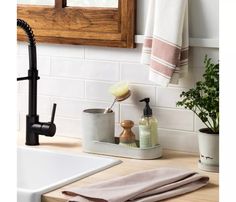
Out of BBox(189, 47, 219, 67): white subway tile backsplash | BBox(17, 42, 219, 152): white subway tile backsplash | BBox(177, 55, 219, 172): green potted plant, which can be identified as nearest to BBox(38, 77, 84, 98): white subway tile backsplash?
BBox(17, 42, 219, 152): white subway tile backsplash

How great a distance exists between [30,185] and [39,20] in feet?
2.31

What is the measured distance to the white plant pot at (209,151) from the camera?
5.65 feet

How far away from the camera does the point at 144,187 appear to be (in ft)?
4.82

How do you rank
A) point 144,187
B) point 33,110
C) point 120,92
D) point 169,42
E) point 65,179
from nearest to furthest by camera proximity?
point 144,187 → point 65,179 → point 169,42 → point 120,92 → point 33,110

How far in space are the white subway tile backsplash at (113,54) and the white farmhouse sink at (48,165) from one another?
1.37 ft

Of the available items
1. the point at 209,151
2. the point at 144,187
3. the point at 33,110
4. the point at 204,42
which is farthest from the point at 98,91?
the point at 144,187

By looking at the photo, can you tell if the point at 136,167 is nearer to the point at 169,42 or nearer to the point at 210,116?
the point at 210,116

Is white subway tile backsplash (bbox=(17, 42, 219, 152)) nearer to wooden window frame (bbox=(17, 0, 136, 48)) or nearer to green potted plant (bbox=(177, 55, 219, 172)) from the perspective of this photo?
wooden window frame (bbox=(17, 0, 136, 48))

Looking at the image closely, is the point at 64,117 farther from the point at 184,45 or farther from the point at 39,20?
the point at 184,45

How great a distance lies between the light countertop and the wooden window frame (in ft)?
1.35

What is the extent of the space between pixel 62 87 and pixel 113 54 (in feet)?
0.94

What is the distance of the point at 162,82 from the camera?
192 centimetres

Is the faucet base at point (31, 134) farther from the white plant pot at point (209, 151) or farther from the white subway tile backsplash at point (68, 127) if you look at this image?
the white plant pot at point (209, 151)

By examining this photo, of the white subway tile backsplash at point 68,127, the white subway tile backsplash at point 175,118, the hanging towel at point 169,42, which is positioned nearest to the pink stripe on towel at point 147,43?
the hanging towel at point 169,42
